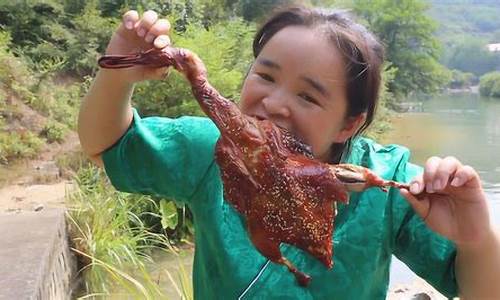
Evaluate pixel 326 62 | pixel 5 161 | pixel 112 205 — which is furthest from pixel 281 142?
pixel 5 161

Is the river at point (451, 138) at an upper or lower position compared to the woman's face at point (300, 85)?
lower

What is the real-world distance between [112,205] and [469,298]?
3695 millimetres

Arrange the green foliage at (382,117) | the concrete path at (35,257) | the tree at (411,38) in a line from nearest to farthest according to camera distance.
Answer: the green foliage at (382,117) < the concrete path at (35,257) < the tree at (411,38)

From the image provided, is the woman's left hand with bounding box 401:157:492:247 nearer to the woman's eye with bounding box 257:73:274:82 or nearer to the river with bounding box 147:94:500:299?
the woman's eye with bounding box 257:73:274:82

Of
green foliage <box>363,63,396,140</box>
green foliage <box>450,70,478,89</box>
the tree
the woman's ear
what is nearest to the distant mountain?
green foliage <box>450,70,478,89</box>

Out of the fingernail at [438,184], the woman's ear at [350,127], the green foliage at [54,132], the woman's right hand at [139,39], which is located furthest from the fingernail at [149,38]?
the green foliage at [54,132]

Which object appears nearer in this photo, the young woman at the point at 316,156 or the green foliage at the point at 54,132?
the young woman at the point at 316,156

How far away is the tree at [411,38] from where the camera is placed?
2405 centimetres

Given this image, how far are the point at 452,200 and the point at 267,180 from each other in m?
0.31

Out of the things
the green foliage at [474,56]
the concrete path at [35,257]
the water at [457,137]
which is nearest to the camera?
the concrete path at [35,257]

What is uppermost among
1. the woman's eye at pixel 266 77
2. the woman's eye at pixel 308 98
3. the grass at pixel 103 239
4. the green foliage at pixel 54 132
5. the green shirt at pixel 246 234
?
the woman's eye at pixel 266 77

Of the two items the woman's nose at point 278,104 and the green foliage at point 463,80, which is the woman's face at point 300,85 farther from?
the green foliage at point 463,80

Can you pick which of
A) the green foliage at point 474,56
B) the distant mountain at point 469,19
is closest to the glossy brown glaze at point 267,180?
the distant mountain at point 469,19

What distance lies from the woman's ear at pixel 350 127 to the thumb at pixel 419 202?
23 cm
